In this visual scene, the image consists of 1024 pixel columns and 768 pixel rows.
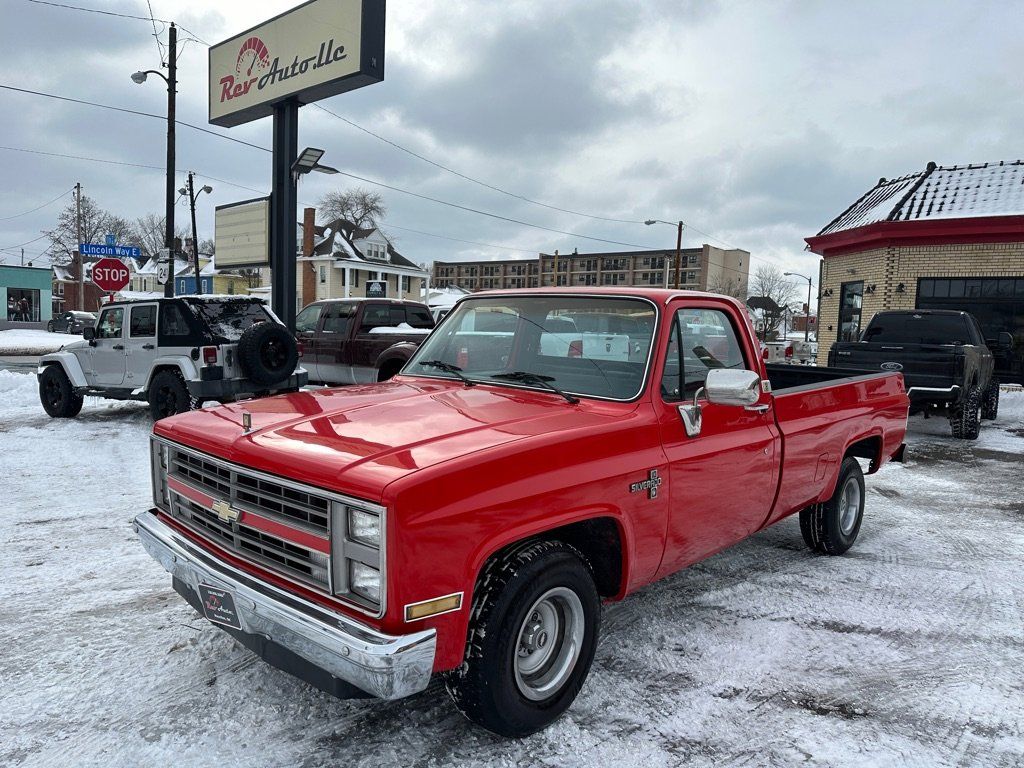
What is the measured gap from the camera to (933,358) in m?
10.4

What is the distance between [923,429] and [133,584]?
12.2m

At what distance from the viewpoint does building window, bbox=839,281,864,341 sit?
1875 centimetres

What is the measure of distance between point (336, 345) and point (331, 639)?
34.9 feet

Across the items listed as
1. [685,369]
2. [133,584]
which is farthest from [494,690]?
[133,584]

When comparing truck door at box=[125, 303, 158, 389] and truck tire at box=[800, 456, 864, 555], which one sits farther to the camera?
truck door at box=[125, 303, 158, 389]

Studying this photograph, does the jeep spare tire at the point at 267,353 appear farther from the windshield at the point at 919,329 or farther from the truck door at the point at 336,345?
the windshield at the point at 919,329

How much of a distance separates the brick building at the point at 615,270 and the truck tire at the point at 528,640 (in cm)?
8430

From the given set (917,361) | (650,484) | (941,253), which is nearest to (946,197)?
(941,253)

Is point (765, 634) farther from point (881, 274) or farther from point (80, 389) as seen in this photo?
point (881, 274)

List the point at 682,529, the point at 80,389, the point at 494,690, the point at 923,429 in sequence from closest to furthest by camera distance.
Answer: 1. the point at 494,690
2. the point at 682,529
3. the point at 80,389
4. the point at 923,429

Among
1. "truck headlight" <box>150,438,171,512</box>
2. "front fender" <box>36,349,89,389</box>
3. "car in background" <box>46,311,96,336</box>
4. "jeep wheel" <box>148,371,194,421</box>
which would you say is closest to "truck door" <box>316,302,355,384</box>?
"jeep wheel" <box>148,371,194,421</box>

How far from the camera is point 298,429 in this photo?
2.92 m

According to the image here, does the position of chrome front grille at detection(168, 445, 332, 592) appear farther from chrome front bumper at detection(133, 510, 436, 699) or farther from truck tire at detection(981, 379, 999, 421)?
truck tire at detection(981, 379, 999, 421)

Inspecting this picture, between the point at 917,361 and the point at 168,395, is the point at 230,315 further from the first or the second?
the point at 917,361
